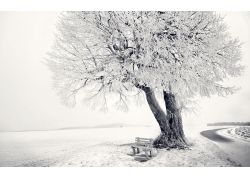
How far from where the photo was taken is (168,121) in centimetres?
664

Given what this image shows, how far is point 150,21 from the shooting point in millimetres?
5324

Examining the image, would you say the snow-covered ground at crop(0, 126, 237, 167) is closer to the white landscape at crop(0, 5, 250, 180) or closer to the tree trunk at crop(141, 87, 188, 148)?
the white landscape at crop(0, 5, 250, 180)

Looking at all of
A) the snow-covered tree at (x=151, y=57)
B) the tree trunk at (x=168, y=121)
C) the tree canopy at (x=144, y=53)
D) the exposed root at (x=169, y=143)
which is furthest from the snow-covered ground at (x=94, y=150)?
the tree canopy at (x=144, y=53)

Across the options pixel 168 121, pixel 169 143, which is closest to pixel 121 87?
pixel 168 121

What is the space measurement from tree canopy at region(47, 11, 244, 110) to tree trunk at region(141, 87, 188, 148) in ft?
1.07

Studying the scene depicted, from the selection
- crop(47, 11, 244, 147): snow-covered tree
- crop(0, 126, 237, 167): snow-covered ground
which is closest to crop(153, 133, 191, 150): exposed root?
crop(47, 11, 244, 147): snow-covered tree

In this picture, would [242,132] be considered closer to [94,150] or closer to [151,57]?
[151,57]

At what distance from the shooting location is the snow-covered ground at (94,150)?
5449 millimetres

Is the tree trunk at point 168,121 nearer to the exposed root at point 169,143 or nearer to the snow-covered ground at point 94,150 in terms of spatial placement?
the exposed root at point 169,143

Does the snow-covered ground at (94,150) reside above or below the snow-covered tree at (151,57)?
below

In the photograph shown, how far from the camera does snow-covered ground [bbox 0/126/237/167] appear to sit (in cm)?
545
